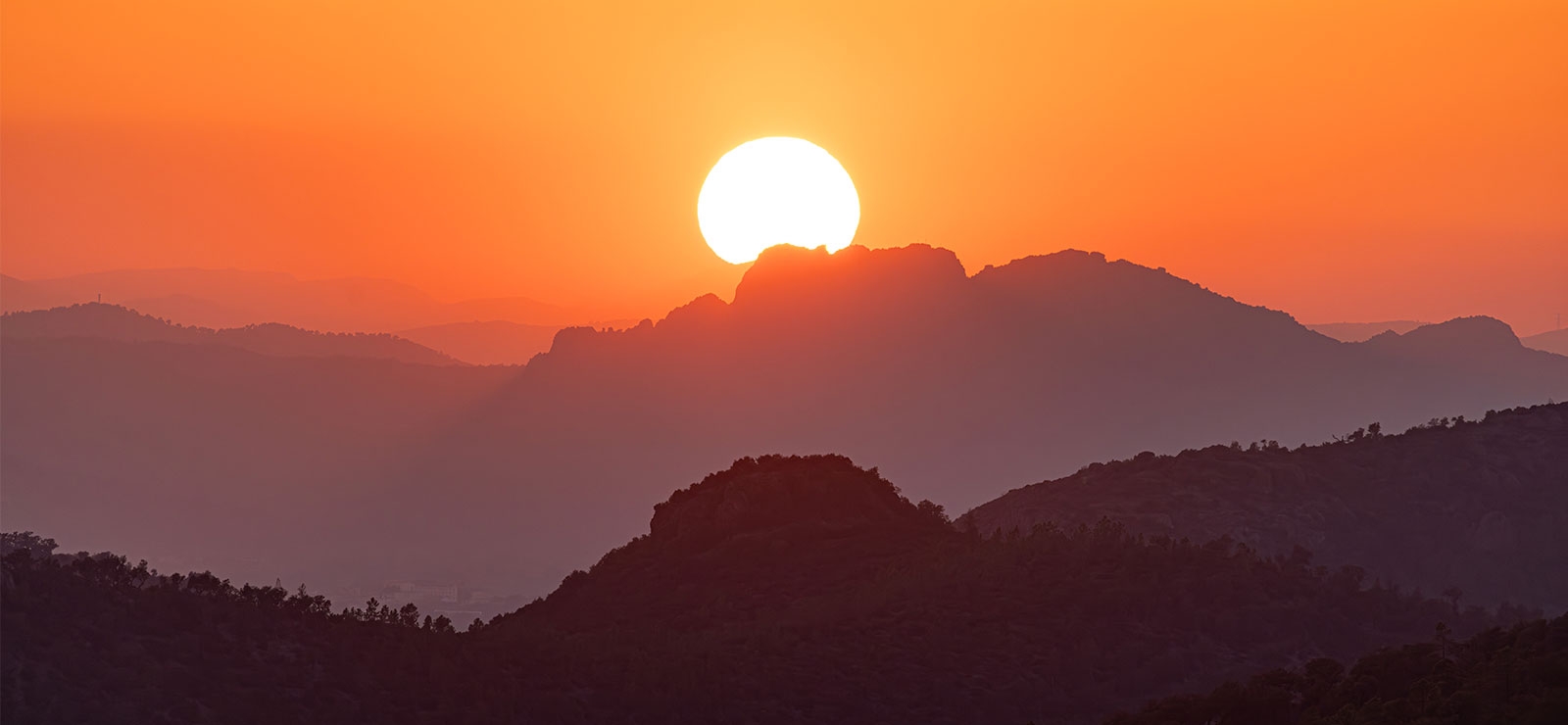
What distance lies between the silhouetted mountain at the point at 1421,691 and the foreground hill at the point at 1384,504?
42.9 metres

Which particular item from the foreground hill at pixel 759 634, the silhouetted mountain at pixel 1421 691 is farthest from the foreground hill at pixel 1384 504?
the silhouetted mountain at pixel 1421 691

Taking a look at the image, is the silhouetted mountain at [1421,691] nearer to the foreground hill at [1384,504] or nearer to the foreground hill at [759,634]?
the foreground hill at [759,634]

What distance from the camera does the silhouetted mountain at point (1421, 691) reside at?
32.1 metres

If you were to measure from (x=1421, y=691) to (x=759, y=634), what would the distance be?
92.5 feet

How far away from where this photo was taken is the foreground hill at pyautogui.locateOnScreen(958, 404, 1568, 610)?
3388 inches

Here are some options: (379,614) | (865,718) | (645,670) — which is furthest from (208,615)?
Answer: (865,718)

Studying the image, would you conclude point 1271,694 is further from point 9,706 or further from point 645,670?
point 9,706

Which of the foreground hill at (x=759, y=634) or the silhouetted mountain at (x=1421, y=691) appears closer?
the silhouetted mountain at (x=1421, y=691)

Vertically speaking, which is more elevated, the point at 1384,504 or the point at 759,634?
the point at 1384,504

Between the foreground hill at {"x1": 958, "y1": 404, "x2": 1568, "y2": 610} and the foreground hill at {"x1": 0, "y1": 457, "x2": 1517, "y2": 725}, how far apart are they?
9575 mm

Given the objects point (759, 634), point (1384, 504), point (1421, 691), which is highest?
point (1384, 504)

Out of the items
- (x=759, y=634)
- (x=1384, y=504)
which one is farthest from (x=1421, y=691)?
(x=1384, y=504)

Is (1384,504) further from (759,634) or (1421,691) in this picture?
(1421,691)

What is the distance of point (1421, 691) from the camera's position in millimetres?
34750
